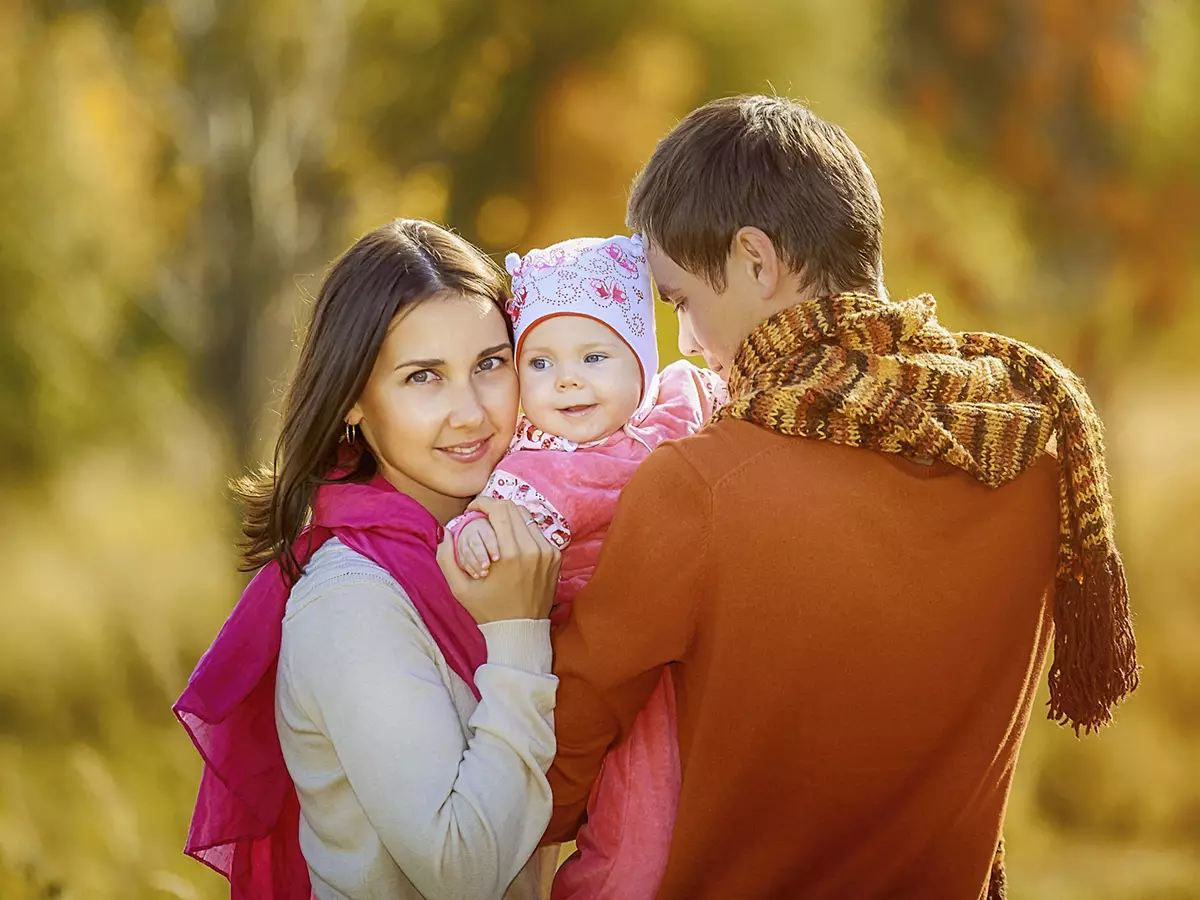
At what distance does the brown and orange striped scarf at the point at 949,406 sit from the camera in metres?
1.72

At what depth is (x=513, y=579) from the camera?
6.26 ft

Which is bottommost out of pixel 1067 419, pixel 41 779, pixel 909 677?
pixel 41 779

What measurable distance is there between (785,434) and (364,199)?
13.5 feet

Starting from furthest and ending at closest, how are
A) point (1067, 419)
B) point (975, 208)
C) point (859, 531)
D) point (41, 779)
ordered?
point (975, 208), point (41, 779), point (1067, 419), point (859, 531)

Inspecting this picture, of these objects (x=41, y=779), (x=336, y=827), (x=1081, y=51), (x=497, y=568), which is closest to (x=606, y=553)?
(x=497, y=568)

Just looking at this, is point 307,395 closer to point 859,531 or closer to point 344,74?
point 859,531

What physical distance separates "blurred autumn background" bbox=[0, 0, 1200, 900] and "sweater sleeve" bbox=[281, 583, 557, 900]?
338cm

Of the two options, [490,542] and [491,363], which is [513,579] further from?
[491,363]

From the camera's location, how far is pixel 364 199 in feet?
18.0

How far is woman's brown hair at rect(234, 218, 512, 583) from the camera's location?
2148mm

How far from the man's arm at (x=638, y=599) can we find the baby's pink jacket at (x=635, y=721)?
15cm

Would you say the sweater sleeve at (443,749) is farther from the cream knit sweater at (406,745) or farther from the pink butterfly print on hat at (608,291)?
the pink butterfly print on hat at (608,291)

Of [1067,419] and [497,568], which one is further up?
[1067,419]

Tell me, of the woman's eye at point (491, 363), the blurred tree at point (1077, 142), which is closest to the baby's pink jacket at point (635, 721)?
the woman's eye at point (491, 363)
